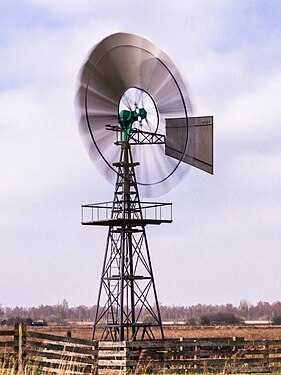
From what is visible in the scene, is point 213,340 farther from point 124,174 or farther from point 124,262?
point 124,174

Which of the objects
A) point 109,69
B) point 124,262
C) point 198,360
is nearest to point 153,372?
point 198,360

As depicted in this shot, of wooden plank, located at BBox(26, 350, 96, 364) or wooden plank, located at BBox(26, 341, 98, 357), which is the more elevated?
wooden plank, located at BBox(26, 341, 98, 357)

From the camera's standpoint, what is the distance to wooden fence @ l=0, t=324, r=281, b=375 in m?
24.0

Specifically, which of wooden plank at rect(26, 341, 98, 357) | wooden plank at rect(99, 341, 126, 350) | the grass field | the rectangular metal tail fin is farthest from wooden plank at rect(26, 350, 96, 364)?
the grass field

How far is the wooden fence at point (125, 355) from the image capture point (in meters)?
24.0

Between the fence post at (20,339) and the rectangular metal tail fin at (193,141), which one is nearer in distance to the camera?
the fence post at (20,339)

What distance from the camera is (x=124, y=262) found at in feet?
112

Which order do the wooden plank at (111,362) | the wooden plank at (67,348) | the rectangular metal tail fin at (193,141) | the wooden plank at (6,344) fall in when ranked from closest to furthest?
the wooden plank at (6,344) → the wooden plank at (67,348) → the wooden plank at (111,362) → the rectangular metal tail fin at (193,141)

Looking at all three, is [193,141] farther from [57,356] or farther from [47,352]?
[47,352]

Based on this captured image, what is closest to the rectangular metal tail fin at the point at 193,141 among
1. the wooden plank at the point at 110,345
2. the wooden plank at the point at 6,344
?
the wooden plank at the point at 110,345

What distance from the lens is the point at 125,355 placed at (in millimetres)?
25359

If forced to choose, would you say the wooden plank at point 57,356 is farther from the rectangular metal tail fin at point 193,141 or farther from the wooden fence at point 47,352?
the rectangular metal tail fin at point 193,141

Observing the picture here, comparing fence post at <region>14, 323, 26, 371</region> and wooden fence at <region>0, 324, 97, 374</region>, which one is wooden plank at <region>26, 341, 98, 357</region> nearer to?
wooden fence at <region>0, 324, 97, 374</region>

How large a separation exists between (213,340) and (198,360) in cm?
169
